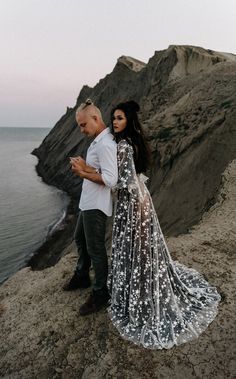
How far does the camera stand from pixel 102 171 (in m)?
4.20

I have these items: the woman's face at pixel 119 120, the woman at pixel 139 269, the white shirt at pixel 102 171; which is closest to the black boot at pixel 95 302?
the woman at pixel 139 269

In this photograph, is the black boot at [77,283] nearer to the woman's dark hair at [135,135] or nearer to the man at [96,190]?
the man at [96,190]

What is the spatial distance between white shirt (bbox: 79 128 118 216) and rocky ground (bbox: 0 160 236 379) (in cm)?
155

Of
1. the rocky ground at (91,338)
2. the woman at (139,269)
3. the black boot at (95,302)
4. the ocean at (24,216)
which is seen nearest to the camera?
the rocky ground at (91,338)

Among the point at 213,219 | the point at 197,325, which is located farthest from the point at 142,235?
the point at 213,219

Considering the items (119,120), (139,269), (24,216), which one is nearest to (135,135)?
(119,120)

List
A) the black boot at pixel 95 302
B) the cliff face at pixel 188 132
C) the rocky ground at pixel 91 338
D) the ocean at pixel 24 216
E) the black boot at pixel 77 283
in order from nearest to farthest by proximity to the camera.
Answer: the rocky ground at pixel 91 338, the black boot at pixel 95 302, the black boot at pixel 77 283, the cliff face at pixel 188 132, the ocean at pixel 24 216

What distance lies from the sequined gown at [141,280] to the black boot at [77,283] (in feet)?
3.14

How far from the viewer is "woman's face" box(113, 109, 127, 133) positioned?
427cm

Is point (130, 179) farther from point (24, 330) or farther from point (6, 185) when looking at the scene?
point (6, 185)

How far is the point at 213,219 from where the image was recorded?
8211mm

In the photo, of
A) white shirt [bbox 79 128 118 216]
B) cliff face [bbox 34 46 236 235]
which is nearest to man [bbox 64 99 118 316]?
white shirt [bbox 79 128 118 216]

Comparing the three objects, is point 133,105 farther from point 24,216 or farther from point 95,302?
point 24,216

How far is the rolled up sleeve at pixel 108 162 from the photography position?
13.7 feet
